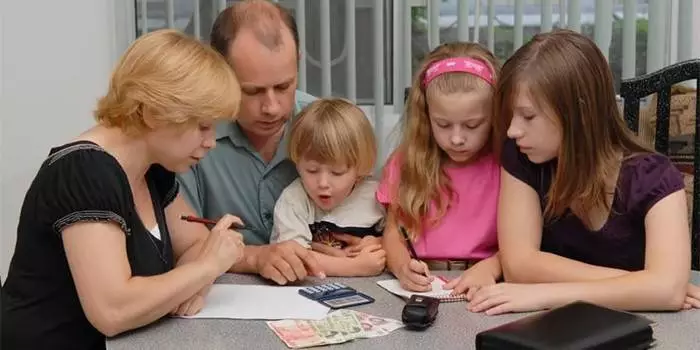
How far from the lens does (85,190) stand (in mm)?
1246

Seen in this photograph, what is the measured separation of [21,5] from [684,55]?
207cm

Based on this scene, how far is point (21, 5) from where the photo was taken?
2.28 meters

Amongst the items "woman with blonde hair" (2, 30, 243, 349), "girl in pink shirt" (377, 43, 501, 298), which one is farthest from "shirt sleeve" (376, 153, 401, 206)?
"woman with blonde hair" (2, 30, 243, 349)

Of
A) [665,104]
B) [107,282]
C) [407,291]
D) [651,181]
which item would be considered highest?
[665,104]

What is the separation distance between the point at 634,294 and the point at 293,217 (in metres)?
0.75

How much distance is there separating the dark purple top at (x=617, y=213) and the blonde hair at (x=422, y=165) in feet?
0.58

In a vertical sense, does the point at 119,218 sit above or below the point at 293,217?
above

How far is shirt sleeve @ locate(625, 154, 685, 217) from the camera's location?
1428 mm

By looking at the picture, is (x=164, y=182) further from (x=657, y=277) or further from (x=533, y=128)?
(x=657, y=277)

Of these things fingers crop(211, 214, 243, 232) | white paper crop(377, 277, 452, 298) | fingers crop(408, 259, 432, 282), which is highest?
fingers crop(211, 214, 243, 232)

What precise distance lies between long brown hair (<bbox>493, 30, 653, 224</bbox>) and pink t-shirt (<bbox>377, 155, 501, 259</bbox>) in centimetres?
23

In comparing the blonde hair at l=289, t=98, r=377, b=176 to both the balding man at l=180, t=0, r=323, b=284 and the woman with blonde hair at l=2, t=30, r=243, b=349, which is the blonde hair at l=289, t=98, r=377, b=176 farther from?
the woman with blonde hair at l=2, t=30, r=243, b=349

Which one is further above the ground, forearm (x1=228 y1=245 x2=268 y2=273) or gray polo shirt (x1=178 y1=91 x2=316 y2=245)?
gray polo shirt (x1=178 y1=91 x2=316 y2=245)

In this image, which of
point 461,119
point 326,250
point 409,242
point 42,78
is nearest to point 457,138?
point 461,119
